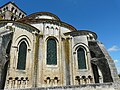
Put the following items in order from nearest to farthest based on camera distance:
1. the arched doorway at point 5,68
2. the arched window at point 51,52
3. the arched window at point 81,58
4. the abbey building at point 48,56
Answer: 1. the arched doorway at point 5,68
2. the abbey building at point 48,56
3. the arched window at point 51,52
4. the arched window at point 81,58

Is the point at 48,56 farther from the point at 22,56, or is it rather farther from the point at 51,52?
the point at 22,56

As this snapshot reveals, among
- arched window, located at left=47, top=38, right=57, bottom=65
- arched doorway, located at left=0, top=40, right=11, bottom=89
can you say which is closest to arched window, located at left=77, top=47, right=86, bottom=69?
arched window, located at left=47, top=38, right=57, bottom=65

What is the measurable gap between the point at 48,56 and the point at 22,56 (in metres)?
3.01

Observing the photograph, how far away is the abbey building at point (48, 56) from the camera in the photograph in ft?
44.9

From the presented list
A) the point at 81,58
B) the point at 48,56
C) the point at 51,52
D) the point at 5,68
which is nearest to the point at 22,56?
the point at 5,68

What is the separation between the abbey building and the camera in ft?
44.9

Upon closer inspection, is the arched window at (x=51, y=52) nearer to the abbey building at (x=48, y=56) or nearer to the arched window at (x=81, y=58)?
the abbey building at (x=48, y=56)

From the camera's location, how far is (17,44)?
1438cm

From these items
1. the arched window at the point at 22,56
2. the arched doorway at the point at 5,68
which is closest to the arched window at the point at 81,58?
the arched window at the point at 22,56

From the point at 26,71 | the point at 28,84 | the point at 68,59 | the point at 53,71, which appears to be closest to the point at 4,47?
the point at 26,71

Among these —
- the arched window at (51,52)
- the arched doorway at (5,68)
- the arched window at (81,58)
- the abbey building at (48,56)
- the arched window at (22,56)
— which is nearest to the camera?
the arched doorway at (5,68)

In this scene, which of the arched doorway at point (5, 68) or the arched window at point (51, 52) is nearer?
the arched doorway at point (5, 68)

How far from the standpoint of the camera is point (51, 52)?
53.2ft

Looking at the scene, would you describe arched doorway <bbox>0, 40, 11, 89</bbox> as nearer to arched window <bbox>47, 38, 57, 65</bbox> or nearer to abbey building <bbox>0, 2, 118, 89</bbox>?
abbey building <bbox>0, 2, 118, 89</bbox>
